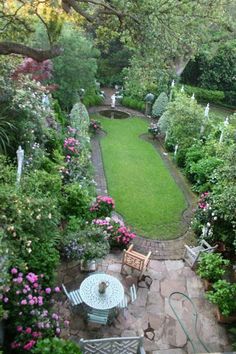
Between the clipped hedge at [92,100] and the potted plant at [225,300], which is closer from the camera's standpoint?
the potted plant at [225,300]

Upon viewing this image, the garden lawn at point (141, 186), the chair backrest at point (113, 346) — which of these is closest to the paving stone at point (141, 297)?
the chair backrest at point (113, 346)

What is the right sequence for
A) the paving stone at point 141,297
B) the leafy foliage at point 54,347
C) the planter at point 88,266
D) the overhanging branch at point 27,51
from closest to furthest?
the leafy foliage at point 54,347
the overhanging branch at point 27,51
the paving stone at point 141,297
the planter at point 88,266

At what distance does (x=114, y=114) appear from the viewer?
1842 cm

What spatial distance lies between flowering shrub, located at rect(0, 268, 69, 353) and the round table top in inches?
41.1

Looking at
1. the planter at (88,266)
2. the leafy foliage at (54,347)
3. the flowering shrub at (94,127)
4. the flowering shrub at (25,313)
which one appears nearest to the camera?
the leafy foliage at (54,347)

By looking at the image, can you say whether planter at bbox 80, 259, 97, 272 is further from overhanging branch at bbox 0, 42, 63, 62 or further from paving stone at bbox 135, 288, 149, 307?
overhanging branch at bbox 0, 42, 63, 62

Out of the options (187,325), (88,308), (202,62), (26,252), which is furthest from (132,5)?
(202,62)

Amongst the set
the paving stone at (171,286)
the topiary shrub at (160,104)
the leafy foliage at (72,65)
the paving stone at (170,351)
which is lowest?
the paving stone at (170,351)

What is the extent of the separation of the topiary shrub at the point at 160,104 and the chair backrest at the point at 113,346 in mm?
13886

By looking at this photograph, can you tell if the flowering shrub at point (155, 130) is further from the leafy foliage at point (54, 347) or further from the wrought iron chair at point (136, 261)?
the leafy foliage at point (54, 347)

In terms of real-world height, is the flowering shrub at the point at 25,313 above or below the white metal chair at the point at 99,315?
above

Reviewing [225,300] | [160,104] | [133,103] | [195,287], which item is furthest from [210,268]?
[133,103]

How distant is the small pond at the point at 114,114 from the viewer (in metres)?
18.0

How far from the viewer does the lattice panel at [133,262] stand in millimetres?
7269
